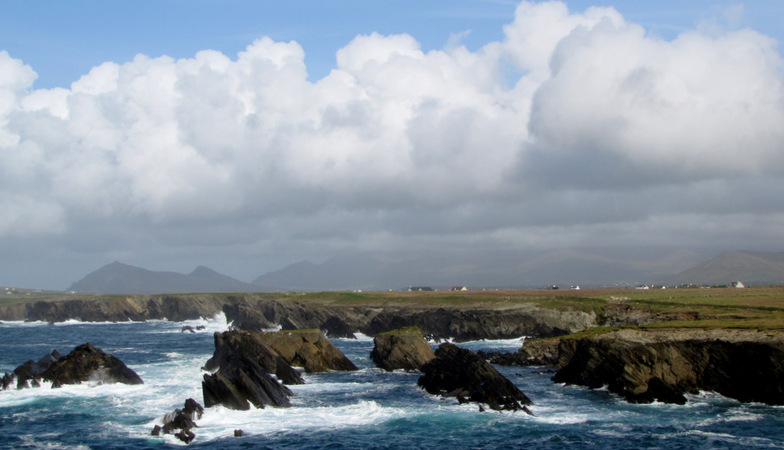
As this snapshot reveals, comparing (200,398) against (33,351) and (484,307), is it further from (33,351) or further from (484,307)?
(484,307)

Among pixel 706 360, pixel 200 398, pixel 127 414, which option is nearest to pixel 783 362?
pixel 706 360

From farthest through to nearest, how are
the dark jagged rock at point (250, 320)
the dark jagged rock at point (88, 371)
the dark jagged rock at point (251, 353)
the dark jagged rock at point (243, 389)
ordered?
1. the dark jagged rock at point (250, 320)
2. the dark jagged rock at point (251, 353)
3. the dark jagged rock at point (88, 371)
4. the dark jagged rock at point (243, 389)

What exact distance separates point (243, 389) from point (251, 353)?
63.3 ft

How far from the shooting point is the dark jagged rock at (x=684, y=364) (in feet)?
155

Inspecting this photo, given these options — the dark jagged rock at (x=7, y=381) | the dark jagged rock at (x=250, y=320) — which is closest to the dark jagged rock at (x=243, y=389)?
the dark jagged rock at (x=7, y=381)

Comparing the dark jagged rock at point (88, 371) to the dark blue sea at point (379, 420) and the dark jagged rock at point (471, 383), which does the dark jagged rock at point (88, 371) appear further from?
the dark jagged rock at point (471, 383)

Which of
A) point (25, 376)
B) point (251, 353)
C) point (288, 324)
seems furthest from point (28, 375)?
point (288, 324)

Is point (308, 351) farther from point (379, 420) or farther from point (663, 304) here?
point (663, 304)

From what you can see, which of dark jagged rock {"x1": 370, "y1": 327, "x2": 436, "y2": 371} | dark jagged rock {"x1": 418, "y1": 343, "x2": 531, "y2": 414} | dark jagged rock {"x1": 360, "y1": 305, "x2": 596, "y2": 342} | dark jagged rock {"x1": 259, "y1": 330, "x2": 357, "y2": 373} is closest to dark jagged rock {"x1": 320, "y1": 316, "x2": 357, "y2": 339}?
dark jagged rock {"x1": 360, "y1": 305, "x2": 596, "y2": 342}

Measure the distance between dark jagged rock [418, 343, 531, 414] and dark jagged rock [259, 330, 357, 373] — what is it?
15.5m

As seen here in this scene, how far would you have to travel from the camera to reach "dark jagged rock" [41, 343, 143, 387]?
56.2 metres

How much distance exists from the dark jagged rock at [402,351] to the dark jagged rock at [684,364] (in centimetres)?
1761

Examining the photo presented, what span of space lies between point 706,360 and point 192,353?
62.0 metres

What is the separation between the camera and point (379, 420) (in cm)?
4312
